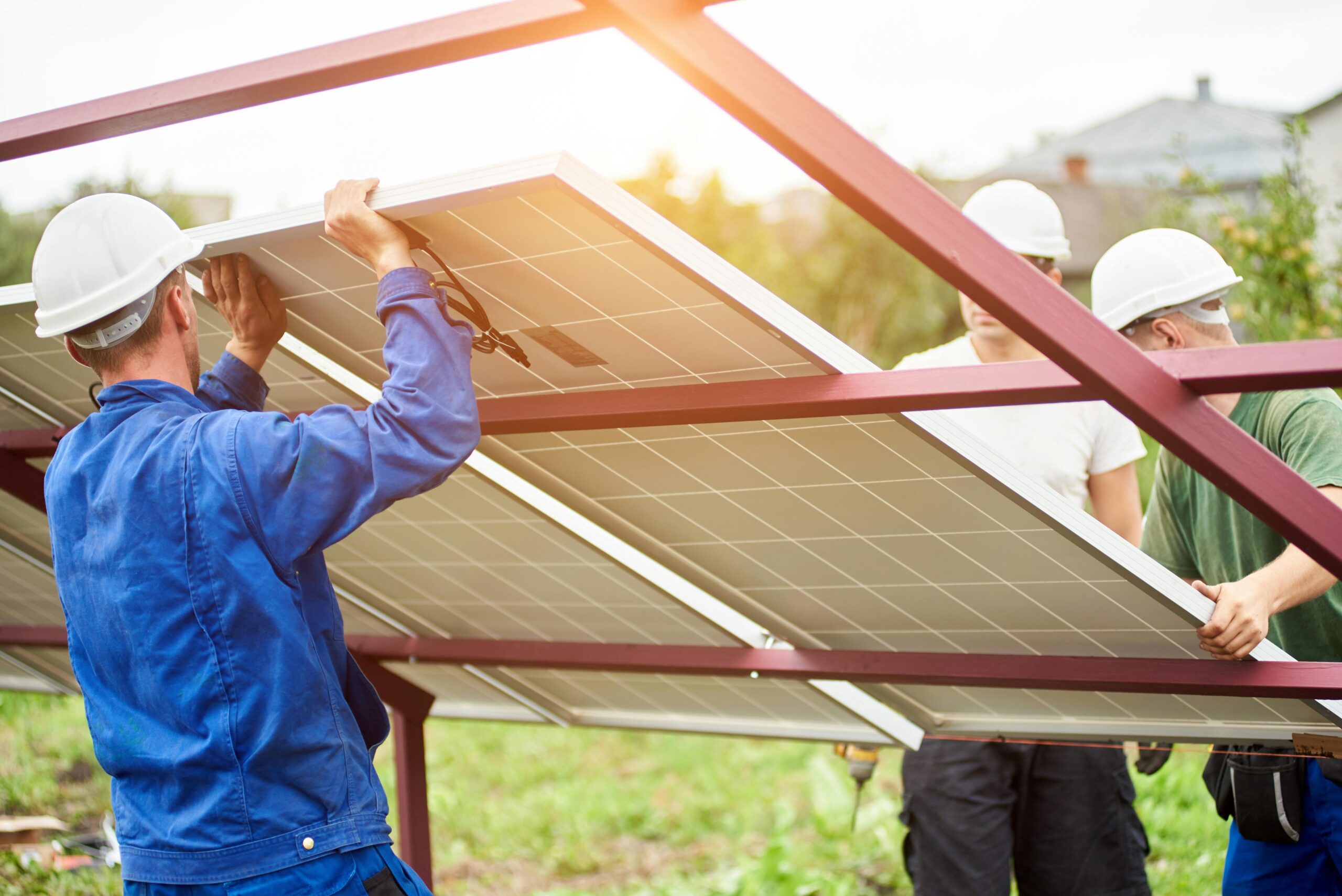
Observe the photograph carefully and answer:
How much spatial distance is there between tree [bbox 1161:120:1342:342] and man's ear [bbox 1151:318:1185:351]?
689 centimetres

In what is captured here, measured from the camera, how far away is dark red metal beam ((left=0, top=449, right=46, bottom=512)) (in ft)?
11.6

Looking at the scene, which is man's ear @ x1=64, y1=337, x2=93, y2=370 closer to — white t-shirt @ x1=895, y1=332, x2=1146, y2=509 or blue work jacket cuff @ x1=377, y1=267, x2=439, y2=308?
blue work jacket cuff @ x1=377, y1=267, x2=439, y2=308

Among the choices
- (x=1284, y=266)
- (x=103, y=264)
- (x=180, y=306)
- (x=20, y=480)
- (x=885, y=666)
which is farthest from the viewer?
(x=1284, y=266)

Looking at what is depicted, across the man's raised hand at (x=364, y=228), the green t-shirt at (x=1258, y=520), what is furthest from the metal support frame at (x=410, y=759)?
the green t-shirt at (x=1258, y=520)

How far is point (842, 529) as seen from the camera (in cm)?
286

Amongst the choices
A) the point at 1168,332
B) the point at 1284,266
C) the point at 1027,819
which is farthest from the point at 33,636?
the point at 1284,266

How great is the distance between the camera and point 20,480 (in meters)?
3.57

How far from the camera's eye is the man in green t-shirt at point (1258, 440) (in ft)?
9.40

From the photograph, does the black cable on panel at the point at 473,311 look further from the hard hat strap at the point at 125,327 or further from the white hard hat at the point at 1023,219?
the white hard hat at the point at 1023,219

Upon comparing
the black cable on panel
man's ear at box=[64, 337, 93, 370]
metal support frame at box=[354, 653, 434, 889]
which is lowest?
metal support frame at box=[354, 653, 434, 889]

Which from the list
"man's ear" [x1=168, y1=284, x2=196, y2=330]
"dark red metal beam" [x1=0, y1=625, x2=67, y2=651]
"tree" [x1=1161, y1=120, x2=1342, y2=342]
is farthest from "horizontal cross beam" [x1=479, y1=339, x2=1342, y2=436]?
"tree" [x1=1161, y1=120, x2=1342, y2=342]

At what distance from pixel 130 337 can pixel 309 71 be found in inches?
24.3

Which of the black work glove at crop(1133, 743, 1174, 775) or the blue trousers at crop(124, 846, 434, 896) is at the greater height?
the black work glove at crop(1133, 743, 1174, 775)

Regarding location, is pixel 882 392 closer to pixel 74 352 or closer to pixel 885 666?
pixel 885 666
